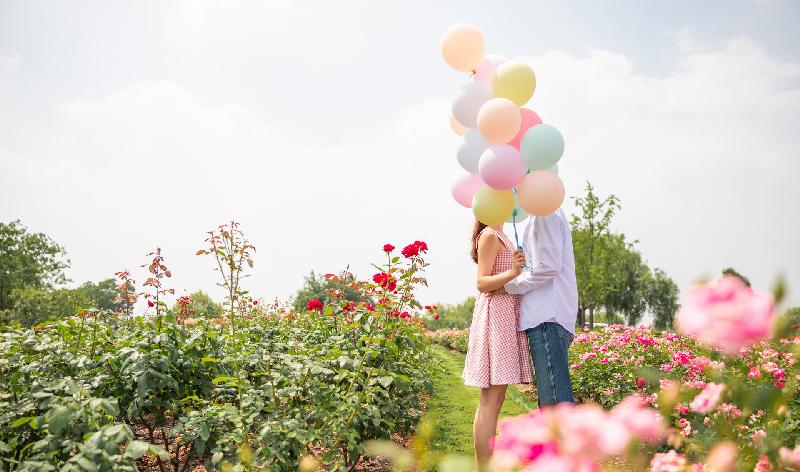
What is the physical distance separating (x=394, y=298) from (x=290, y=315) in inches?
139

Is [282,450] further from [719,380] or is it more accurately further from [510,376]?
[719,380]

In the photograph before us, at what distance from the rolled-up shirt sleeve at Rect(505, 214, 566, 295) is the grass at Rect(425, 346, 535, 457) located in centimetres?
109

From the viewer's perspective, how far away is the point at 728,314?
0.85 m

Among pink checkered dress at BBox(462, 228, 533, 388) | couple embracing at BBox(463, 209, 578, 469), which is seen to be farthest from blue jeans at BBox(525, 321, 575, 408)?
pink checkered dress at BBox(462, 228, 533, 388)

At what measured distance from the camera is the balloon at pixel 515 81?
278cm

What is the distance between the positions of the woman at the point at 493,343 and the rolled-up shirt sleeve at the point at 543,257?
6cm

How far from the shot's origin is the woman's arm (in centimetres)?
273

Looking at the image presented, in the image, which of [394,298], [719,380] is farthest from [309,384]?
[719,380]

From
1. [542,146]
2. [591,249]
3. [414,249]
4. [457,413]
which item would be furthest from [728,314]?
[591,249]

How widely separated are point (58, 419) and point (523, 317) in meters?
2.04

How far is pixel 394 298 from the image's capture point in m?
3.58

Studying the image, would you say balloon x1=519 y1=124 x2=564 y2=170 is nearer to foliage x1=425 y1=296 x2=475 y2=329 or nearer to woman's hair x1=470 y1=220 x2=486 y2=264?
woman's hair x1=470 y1=220 x2=486 y2=264

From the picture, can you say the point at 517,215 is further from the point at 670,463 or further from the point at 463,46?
the point at 670,463

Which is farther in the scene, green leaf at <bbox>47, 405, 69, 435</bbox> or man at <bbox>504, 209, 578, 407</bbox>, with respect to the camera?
man at <bbox>504, 209, 578, 407</bbox>
